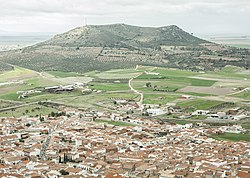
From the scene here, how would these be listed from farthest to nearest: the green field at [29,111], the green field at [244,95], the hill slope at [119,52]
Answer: the hill slope at [119,52], the green field at [244,95], the green field at [29,111]

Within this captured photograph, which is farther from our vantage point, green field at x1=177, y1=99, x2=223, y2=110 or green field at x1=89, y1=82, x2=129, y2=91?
green field at x1=89, y1=82, x2=129, y2=91

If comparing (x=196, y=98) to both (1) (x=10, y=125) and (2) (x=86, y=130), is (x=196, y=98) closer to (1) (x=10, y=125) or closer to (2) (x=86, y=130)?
(2) (x=86, y=130)

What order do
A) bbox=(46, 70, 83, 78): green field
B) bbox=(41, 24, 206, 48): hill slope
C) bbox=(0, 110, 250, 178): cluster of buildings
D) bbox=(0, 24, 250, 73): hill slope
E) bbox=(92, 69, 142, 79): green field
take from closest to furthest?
bbox=(0, 110, 250, 178): cluster of buildings → bbox=(92, 69, 142, 79): green field → bbox=(46, 70, 83, 78): green field → bbox=(0, 24, 250, 73): hill slope → bbox=(41, 24, 206, 48): hill slope

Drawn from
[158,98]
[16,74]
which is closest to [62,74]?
[16,74]

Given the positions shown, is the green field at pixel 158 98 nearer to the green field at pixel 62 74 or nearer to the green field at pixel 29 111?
the green field at pixel 29 111

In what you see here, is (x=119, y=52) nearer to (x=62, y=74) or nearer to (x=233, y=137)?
(x=62, y=74)

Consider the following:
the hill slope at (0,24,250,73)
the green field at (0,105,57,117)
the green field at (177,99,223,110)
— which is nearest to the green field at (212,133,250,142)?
the green field at (177,99,223,110)

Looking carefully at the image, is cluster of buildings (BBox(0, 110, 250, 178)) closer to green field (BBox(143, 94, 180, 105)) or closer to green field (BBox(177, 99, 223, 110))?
green field (BBox(177, 99, 223, 110))

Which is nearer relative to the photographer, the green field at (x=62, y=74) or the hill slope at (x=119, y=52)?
the green field at (x=62, y=74)

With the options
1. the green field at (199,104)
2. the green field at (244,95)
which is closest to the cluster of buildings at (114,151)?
the green field at (199,104)
